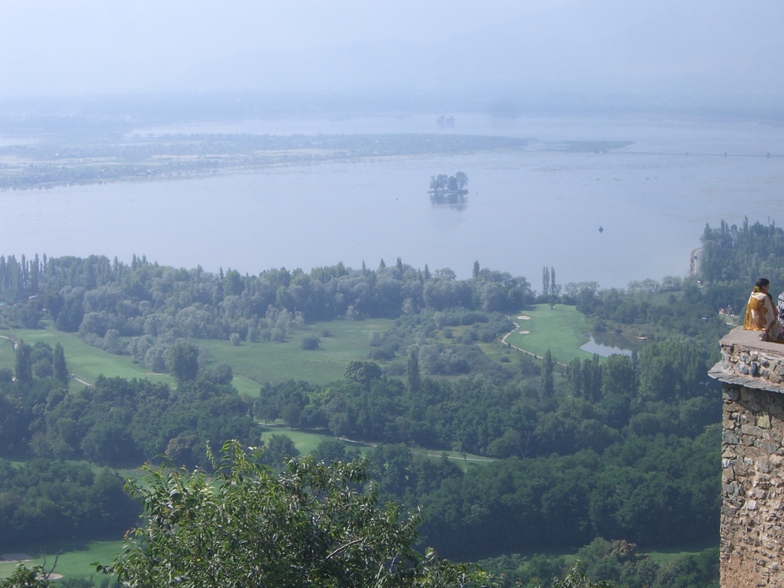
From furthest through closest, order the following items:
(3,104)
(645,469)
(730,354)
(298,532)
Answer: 1. (3,104)
2. (645,469)
3. (298,532)
4. (730,354)

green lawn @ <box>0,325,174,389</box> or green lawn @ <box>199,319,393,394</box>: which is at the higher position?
green lawn @ <box>0,325,174,389</box>

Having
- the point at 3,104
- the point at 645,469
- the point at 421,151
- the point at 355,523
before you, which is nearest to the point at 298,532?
the point at 355,523

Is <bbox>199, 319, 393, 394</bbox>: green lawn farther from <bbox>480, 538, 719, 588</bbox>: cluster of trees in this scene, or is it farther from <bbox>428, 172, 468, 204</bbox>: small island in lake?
<bbox>428, 172, 468, 204</bbox>: small island in lake

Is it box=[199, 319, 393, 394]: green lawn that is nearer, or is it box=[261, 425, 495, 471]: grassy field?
box=[261, 425, 495, 471]: grassy field

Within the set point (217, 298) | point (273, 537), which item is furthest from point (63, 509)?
point (217, 298)

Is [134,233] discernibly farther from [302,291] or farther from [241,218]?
[302,291]

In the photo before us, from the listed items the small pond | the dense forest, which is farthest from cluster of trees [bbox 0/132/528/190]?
the small pond

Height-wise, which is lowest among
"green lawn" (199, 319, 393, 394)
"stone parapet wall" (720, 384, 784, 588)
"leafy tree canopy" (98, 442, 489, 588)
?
"green lawn" (199, 319, 393, 394)
